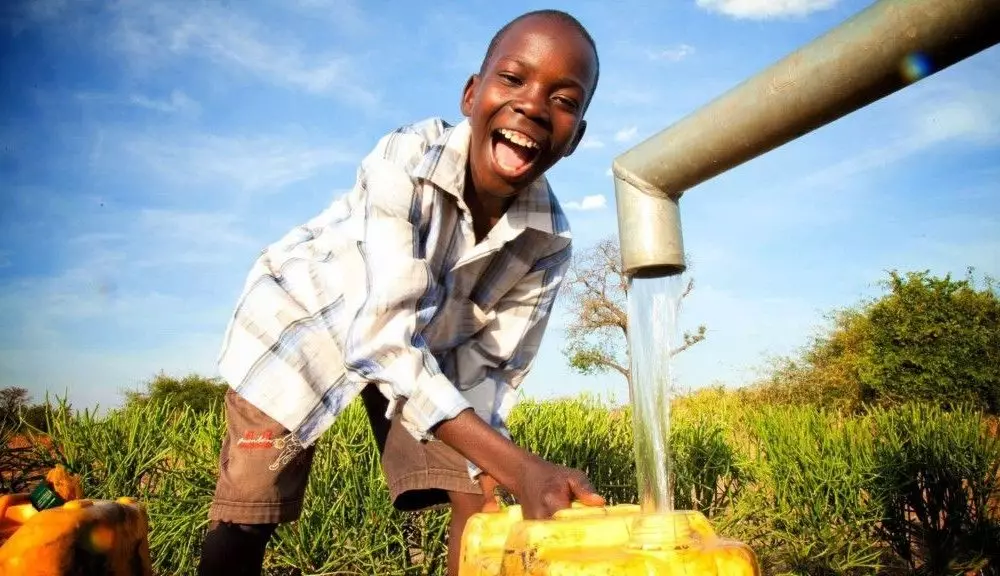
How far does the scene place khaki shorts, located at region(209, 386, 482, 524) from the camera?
2043mm

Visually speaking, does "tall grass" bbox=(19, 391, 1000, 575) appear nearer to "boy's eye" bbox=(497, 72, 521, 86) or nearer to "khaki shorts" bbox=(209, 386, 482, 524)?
"khaki shorts" bbox=(209, 386, 482, 524)

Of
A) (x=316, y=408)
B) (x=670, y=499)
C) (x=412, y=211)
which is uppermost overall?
(x=412, y=211)

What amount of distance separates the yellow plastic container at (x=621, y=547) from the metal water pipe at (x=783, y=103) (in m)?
0.36

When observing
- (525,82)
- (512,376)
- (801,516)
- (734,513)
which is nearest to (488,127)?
(525,82)

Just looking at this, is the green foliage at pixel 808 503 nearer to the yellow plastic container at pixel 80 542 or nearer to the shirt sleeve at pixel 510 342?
the shirt sleeve at pixel 510 342

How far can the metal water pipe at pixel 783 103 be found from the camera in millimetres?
780

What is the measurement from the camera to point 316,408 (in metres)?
2.03

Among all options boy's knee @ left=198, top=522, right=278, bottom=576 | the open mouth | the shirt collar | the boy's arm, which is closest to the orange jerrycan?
the boy's arm

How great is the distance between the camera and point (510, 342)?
7.53 feet

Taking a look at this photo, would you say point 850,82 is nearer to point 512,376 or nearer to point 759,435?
point 512,376

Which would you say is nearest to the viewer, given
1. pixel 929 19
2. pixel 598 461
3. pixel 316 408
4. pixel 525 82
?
pixel 929 19

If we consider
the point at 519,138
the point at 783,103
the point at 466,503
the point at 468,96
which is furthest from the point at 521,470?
the point at 468,96

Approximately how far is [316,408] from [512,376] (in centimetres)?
64

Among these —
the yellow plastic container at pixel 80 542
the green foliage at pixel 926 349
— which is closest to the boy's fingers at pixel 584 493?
the yellow plastic container at pixel 80 542
